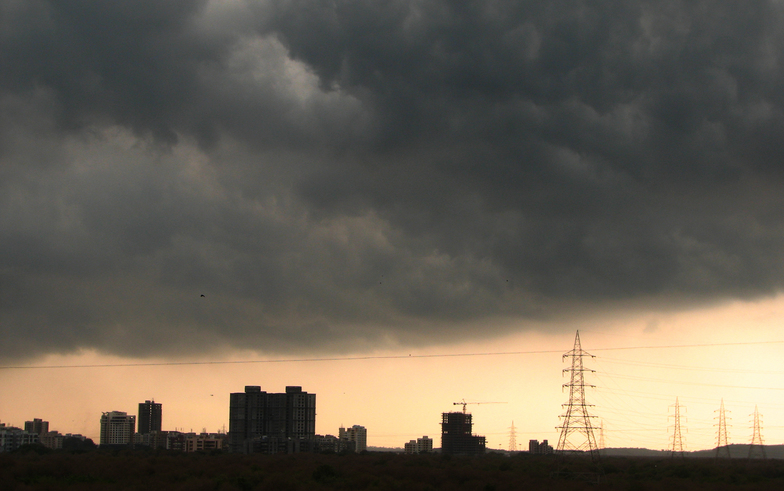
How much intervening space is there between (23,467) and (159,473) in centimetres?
2120

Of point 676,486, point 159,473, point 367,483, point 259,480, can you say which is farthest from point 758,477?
point 159,473

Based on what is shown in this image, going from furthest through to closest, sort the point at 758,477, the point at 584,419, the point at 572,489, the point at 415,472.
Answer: the point at 758,477
the point at 415,472
the point at 584,419
the point at 572,489

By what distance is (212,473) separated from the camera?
124 metres

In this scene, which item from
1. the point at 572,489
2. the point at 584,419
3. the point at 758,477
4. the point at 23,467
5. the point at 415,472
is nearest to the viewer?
the point at 572,489

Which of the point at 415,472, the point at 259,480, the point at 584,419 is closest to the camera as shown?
the point at 259,480

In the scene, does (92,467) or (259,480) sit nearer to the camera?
(259,480)

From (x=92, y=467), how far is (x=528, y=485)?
260 ft

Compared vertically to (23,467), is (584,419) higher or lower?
higher

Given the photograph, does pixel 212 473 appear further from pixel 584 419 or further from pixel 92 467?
pixel 584 419

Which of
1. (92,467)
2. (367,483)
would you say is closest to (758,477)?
(367,483)

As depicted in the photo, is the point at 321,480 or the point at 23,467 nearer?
the point at 321,480

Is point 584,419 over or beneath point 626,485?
over

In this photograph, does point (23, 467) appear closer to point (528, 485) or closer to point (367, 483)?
point (367, 483)

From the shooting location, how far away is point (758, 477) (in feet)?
485
